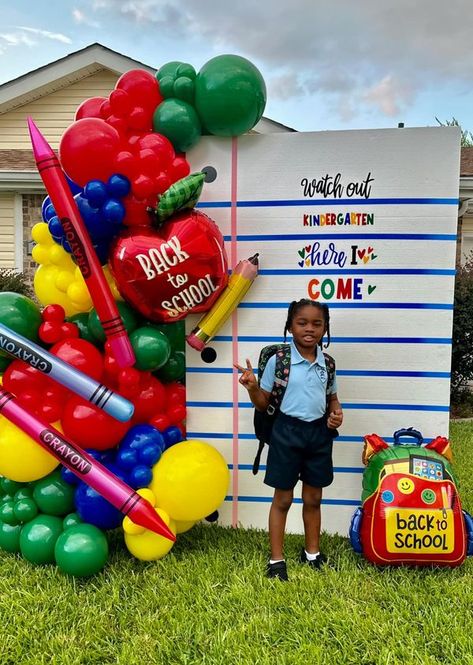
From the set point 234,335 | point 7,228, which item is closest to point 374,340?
point 234,335

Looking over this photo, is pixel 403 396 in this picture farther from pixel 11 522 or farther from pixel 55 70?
pixel 55 70

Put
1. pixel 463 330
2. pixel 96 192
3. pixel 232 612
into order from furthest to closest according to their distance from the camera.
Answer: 1. pixel 463 330
2. pixel 96 192
3. pixel 232 612

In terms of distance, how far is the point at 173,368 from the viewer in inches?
126

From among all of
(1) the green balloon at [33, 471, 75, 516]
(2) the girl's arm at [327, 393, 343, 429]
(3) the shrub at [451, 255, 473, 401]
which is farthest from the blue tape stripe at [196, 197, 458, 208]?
(3) the shrub at [451, 255, 473, 401]

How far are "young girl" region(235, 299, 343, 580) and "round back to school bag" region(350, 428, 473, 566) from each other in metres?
0.26

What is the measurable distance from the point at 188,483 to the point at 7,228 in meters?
6.89

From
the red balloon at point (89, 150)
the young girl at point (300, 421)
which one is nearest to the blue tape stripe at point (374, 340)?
the young girl at point (300, 421)

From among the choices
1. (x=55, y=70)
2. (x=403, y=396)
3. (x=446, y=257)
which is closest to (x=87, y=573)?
(x=403, y=396)

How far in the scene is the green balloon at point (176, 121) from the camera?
2.84 metres

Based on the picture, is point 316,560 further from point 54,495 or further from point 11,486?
point 11,486

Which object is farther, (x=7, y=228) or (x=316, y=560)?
(x=7, y=228)

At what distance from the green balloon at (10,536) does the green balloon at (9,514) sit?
0.03 meters

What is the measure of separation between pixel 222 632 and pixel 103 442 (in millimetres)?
1022

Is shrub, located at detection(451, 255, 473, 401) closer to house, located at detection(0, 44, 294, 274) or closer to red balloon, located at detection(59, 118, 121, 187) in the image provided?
house, located at detection(0, 44, 294, 274)
